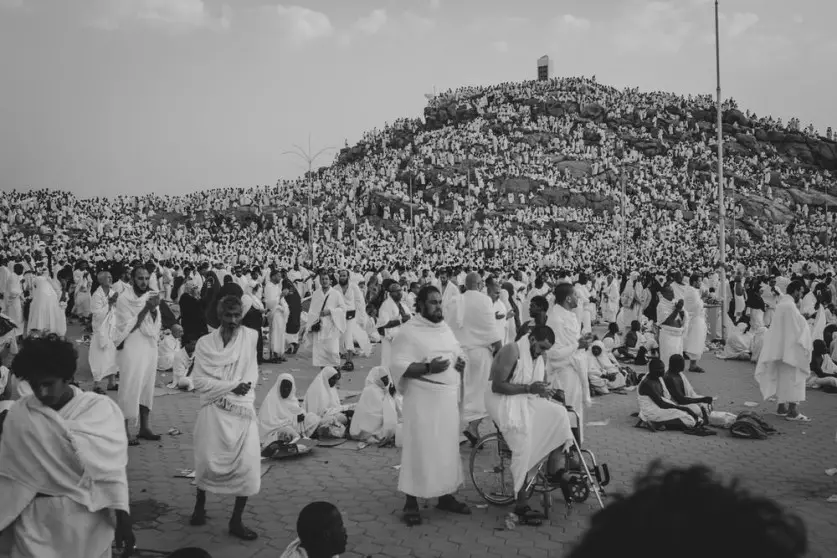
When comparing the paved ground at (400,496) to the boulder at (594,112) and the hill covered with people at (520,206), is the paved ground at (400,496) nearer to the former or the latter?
the hill covered with people at (520,206)

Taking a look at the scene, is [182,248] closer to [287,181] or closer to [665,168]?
[287,181]

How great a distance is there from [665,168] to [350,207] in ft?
103

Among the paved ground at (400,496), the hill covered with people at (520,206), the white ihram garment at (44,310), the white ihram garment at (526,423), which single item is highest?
the hill covered with people at (520,206)

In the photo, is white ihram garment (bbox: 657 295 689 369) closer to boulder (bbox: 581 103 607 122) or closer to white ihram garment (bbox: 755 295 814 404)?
white ihram garment (bbox: 755 295 814 404)

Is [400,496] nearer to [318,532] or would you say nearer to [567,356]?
[567,356]

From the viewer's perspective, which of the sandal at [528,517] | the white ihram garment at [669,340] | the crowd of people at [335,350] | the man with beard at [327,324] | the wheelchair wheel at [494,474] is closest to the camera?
the crowd of people at [335,350]

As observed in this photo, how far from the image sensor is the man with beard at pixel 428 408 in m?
4.86

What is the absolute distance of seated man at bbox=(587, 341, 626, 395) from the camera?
32.3ft

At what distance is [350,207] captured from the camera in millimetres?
51562

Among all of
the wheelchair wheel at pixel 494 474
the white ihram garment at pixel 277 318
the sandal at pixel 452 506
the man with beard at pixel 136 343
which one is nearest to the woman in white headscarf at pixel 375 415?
the wheelchair wheel at pixel 494 474

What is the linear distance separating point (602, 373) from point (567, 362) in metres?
3.96

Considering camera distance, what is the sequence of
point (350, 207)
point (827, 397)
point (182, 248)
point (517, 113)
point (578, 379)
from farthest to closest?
point (517, 113) → point (350, 207) → point (182, 248) → point (827, 397) → point (578, 379)

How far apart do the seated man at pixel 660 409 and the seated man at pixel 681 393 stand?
0.07 meters

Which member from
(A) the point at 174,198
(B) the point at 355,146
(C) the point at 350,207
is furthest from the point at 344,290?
(B) the point at 355,146
